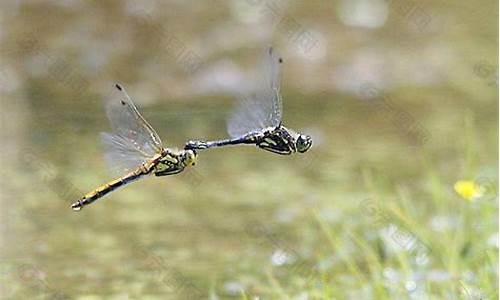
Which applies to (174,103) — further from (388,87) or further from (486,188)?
(486,188)

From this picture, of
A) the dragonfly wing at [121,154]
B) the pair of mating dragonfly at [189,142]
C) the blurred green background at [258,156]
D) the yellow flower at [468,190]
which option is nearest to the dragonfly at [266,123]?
the pair of mating dragonfly at [189,142]

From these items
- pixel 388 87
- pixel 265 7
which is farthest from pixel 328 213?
pixel 265 7

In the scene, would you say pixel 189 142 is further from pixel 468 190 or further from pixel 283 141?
pixel 468 190

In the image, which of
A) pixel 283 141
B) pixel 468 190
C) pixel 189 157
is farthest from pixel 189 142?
pixel 468 190

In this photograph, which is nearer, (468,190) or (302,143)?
(302,143)

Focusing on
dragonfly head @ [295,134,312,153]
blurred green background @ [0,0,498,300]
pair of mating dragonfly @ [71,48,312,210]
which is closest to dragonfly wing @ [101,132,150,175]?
pair of mating dragonfly @ [71,48,312,210]

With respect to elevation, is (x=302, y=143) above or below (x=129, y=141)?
below

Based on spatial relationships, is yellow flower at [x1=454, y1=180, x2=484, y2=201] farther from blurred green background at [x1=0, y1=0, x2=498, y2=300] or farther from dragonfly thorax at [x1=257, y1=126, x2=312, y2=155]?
dragonfly thorax at [x1=257, y1=126, x2=312, y2=155]
